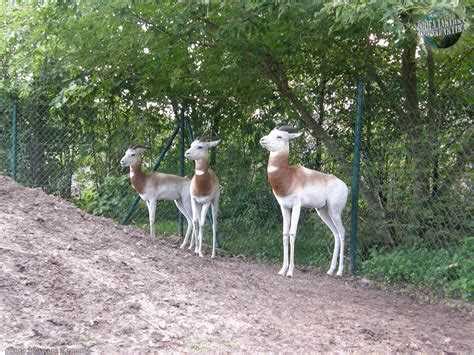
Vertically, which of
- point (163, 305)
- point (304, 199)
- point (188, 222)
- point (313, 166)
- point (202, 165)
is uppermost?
point (313, 166)

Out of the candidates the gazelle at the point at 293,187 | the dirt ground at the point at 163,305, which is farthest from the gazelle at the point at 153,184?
the dirt ground at the point at 163,305

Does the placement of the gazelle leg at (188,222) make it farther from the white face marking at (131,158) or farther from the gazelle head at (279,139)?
the gazelle head at (279,139)

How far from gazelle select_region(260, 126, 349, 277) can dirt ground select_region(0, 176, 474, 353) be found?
0.80 m

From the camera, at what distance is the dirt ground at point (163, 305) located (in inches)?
138

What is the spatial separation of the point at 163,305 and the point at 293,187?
2.96m

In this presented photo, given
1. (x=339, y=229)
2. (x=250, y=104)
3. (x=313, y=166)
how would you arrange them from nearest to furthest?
(x=339, y=229), (x=313, y=166), (x=250, y=104)

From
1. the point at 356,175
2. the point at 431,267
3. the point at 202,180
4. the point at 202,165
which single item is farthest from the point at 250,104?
the point at 431,267

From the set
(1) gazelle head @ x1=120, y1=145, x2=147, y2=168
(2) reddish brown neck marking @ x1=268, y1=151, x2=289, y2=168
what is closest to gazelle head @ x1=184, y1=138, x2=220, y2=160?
Answer: (2) reddish brown neck marking @ x1=268, y1=151, x2=289, y2=168

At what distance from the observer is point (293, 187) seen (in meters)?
6.75

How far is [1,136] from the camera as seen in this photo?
34.2 feet

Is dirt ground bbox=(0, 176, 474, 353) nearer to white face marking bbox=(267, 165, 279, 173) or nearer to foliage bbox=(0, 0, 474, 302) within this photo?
white face marking bbox=(267, 165, 279, 173)

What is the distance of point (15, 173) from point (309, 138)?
507 cm

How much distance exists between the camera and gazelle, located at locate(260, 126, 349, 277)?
6746 mm

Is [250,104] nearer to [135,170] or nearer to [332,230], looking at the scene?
[135,170]
